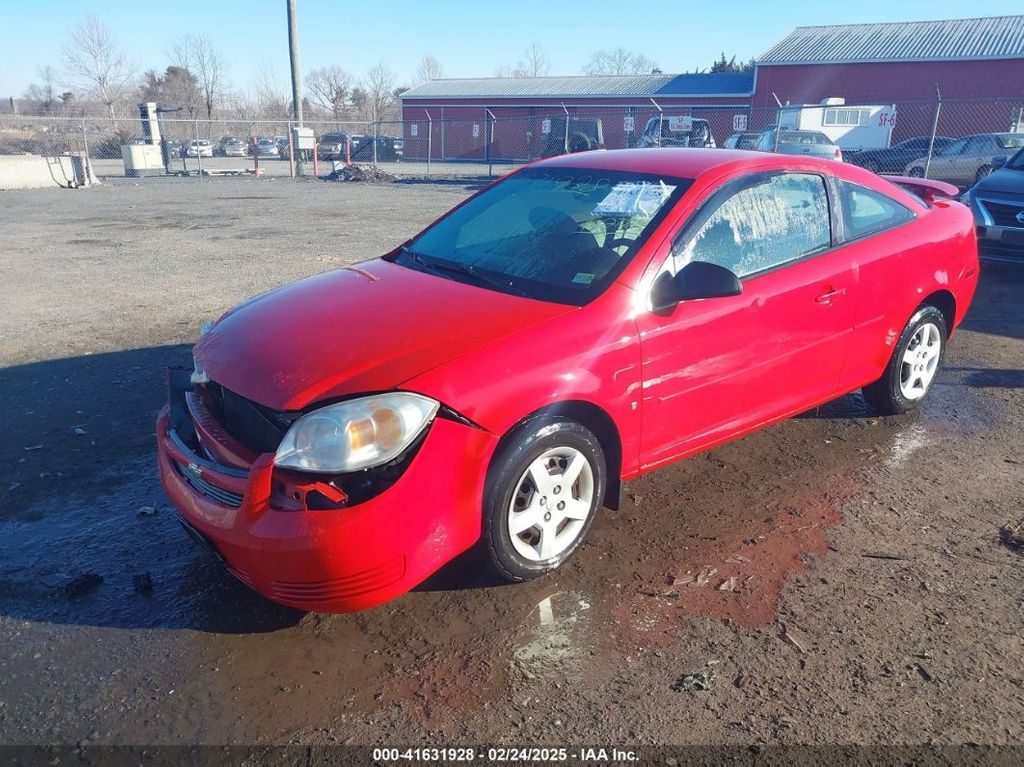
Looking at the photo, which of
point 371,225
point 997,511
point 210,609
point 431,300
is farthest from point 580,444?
point 371,225

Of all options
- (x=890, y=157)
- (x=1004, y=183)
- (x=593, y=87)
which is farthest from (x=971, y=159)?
(x=593, y=87)

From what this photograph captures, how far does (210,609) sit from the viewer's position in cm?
303

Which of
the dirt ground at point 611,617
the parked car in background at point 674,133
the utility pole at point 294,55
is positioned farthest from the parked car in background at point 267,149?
the dirt ground at point 611,617

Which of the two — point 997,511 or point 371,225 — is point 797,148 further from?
point 997,511

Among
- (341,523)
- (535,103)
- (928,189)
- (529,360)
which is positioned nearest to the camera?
Result: (341,523)

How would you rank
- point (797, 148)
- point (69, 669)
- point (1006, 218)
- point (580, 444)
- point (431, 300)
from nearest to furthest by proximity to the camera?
1. point (69, 669)
2. point (580, 444)
3. point (431, 300)
4. point (1006, 218)
5. point (797, 148)

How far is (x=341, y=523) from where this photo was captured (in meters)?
2.54

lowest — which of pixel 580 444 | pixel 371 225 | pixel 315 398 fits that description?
pixel 371 225

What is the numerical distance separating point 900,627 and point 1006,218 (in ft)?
25.9

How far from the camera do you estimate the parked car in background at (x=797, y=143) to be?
18.8 metres

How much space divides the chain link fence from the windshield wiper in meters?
14.5

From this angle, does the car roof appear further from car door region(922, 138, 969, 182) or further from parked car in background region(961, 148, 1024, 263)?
car door region(922, 138, 969, 182)

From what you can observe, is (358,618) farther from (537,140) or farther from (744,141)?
(537,140)

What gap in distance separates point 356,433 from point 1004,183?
9.51 m
